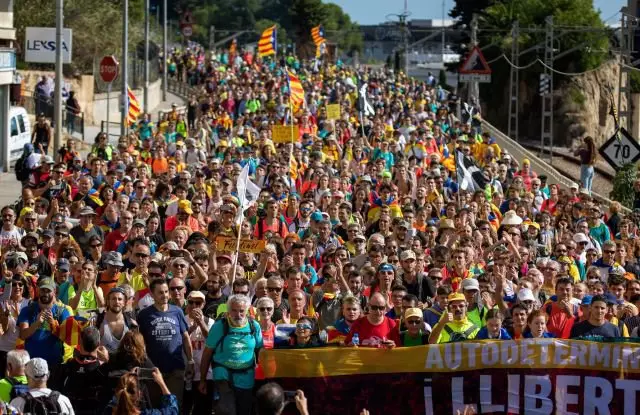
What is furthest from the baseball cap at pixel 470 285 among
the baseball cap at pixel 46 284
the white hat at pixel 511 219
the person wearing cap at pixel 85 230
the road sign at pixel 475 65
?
the road sign at pixel 475 65

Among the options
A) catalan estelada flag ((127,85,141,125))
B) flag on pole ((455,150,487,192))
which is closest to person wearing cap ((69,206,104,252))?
flag on pole ((455,150,487,192))

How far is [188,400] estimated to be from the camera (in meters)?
11.9

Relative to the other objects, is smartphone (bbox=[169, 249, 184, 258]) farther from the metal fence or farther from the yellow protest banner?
the metal fence

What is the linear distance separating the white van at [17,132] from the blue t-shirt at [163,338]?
2210 centimetres

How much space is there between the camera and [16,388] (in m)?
9.69

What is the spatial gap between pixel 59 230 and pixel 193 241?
1524 mm

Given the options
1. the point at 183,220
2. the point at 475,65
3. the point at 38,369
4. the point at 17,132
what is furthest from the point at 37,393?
the point at 475,65

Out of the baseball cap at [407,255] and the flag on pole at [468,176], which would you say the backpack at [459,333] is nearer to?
the baseball cap at [407,255]

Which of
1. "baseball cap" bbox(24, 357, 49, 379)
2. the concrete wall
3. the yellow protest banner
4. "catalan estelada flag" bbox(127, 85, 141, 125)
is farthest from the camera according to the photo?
the concrete wall

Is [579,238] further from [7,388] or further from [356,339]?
[7,388]

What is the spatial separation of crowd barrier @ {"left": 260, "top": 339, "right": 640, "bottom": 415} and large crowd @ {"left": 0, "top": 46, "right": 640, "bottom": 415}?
237 millimetres

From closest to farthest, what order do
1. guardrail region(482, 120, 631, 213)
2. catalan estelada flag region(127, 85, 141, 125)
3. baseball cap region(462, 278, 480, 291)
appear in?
baseball cap region(462, 278, 480, 291) < guardrail region(482, 120, 631, 213) < catalan estelada flag region(127, 85, 141, 125)

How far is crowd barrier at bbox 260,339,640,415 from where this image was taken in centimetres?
1060

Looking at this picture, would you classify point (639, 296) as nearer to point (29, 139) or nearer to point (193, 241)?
point (193, 241)
